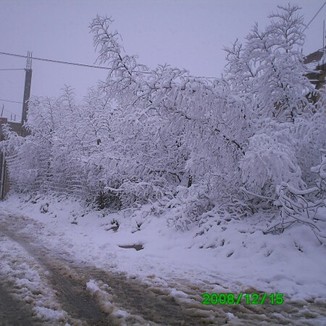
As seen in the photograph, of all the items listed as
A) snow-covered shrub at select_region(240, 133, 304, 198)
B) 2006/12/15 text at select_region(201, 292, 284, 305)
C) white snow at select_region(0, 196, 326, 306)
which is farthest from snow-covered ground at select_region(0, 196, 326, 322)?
snow-covered shrub at select_region(240, 133, 304, 198)

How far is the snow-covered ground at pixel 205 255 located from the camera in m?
4.87

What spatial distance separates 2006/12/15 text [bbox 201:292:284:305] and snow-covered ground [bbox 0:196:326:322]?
7.3 inches

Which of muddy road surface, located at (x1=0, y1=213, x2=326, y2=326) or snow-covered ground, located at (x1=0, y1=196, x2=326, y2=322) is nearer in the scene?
muddy road surface, located at (x1=0, y1=213, x2=326, y2=326)

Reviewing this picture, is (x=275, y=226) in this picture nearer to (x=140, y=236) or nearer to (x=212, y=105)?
(x=212, y=105)

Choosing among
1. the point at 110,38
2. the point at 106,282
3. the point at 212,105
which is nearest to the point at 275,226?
the point at 212,105

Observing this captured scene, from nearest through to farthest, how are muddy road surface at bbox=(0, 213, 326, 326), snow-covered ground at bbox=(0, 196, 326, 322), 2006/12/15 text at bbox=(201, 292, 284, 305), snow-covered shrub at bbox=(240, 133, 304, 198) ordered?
muddy road surface at bbox=(0, 213, 326, 326) < 2006/12/15 text at bbox=(201, 292, 284, 305) < snow-covered ground at bbox=(0, 196, 326, 322) < snow-covered shrub at bbox=(240, 133, 304, 198)

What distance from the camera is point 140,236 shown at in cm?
879

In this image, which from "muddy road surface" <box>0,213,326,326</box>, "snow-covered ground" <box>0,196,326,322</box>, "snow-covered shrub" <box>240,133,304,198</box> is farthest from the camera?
"snow-covered shrub" <box>240,133,304,198</box>

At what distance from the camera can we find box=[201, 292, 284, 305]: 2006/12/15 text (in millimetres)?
4215

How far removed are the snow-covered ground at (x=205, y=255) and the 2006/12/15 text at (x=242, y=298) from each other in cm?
19

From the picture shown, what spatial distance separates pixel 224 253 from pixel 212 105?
3.14m

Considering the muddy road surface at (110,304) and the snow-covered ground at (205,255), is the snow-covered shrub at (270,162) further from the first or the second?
the muddy road surface at (110,304)

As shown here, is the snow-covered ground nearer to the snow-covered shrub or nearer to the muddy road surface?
the muddy road surface

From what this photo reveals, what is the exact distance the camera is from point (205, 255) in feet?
21.6
